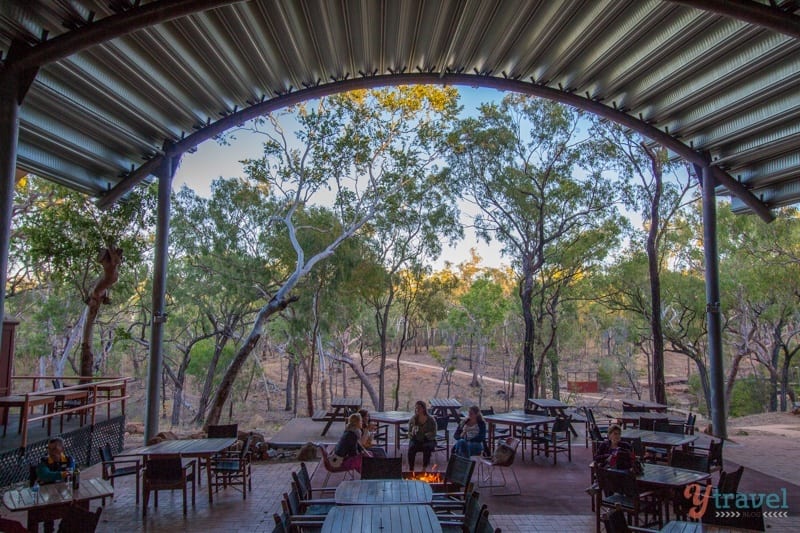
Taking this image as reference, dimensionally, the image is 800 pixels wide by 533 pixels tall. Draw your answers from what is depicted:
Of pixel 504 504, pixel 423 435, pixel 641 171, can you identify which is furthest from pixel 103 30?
pixel 641 171

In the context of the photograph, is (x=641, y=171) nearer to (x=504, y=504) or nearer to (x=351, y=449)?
(x=504, y=504)

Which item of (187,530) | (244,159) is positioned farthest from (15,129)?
(244,159)

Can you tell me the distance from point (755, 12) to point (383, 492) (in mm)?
6470

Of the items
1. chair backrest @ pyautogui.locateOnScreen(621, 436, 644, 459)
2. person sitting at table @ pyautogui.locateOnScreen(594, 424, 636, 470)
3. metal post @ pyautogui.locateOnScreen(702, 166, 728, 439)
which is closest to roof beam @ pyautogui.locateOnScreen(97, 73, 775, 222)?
metal post @ pyautogui.locateOnScreen(702, 166, 728, 439)

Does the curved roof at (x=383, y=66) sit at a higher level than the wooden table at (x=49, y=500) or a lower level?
higher

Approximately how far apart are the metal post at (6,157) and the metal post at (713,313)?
35.6ft

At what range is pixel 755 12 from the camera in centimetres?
590

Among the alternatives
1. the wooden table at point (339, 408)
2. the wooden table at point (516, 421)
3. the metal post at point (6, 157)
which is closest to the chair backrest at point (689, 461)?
the wooden table at point (516, 421)

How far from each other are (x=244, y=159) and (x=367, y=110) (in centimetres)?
391

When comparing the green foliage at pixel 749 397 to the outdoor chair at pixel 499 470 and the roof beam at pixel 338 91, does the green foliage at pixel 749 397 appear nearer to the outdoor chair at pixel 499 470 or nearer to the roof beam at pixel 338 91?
the roof beam at pixel 338 91

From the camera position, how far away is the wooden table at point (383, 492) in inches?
163

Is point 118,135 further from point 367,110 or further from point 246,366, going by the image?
point 246,366

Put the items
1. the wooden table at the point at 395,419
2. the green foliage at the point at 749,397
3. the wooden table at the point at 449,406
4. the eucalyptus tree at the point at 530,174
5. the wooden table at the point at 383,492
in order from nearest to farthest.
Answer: the wooden table at the point at 383,492, the wooden table at the point at 395,419, the wooden table at the point at 449,406, the eucalyptus tree at the point at 530,174, the green foliage at the point at 749,397

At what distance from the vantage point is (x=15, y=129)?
582 cm
